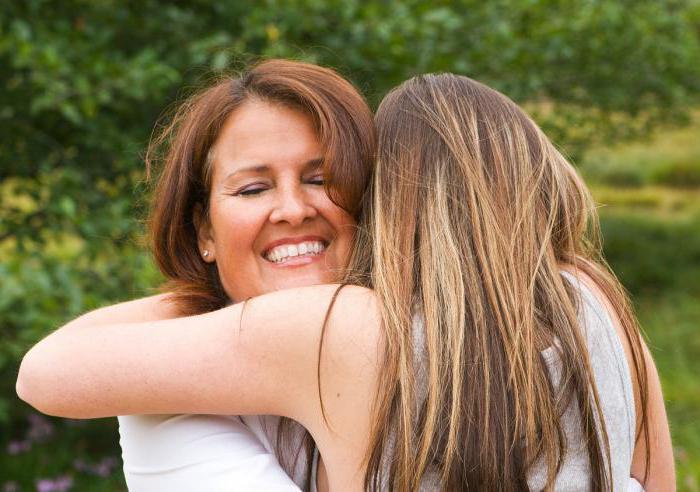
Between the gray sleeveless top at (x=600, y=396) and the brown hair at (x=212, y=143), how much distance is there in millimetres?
391

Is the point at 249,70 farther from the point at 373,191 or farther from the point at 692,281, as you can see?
the point at 692,281

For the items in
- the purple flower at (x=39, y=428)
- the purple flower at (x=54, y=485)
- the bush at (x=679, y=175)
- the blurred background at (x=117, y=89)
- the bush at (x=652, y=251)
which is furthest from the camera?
the bush at (x=679, y=175)

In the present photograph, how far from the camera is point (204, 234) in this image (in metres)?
2.09

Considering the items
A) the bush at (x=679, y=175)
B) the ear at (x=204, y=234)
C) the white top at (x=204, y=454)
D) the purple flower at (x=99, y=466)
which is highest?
the ear at (x=204, y=234)

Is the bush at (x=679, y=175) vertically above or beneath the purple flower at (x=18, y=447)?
beneath

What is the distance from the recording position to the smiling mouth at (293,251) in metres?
1.90

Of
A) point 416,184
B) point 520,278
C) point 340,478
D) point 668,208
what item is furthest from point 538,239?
point 668,208

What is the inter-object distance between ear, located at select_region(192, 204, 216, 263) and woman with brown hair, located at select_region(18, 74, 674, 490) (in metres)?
0.36

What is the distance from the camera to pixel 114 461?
4.38m

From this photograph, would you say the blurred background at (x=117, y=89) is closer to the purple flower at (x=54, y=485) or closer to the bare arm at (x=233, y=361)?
the purple flower at (x=54, y=485)

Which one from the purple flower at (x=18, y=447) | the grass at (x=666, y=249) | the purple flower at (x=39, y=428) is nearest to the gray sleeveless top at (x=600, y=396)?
the grass at (x=666, y=249)

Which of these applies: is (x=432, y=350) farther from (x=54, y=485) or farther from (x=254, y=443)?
(x=54, y=485)

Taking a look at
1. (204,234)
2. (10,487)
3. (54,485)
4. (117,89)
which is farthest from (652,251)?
(204,234)

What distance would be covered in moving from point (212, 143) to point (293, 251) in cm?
30
